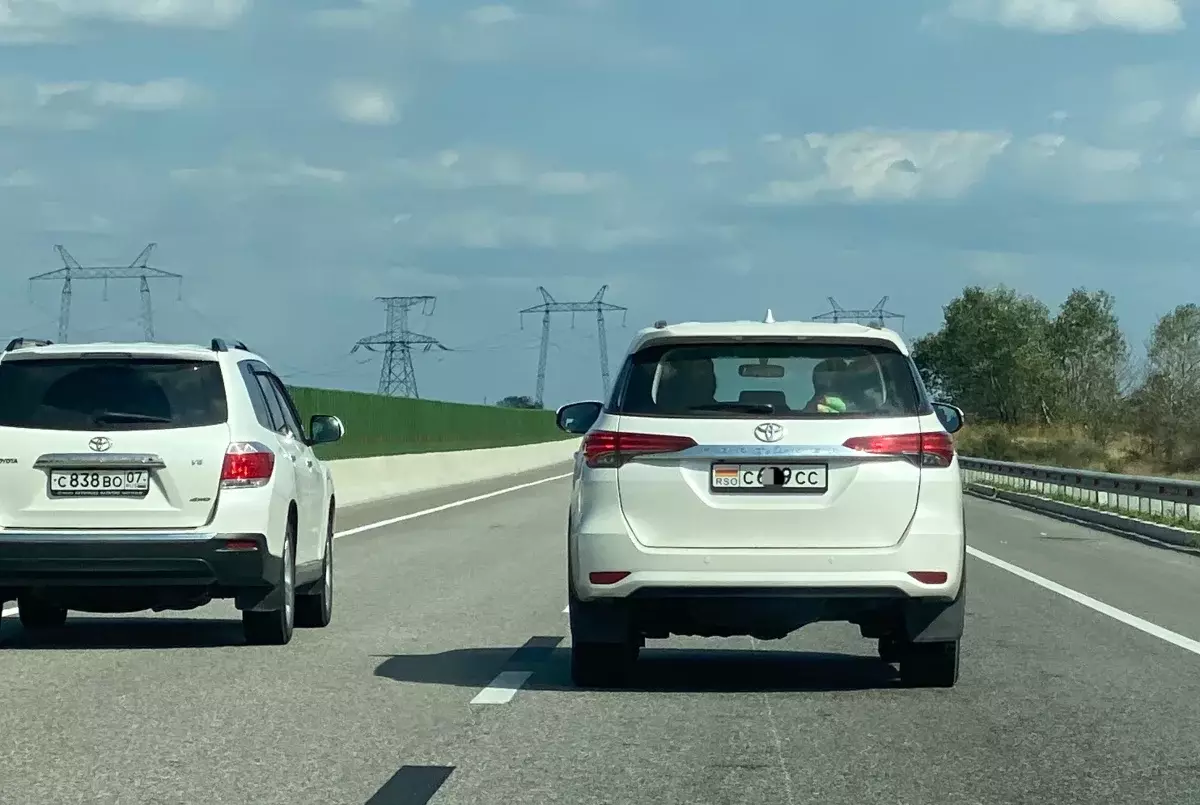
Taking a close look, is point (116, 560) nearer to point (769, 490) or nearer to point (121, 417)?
point (121, 417)

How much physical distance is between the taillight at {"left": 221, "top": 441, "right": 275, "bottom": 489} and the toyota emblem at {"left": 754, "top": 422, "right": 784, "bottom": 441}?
3640 millimetres

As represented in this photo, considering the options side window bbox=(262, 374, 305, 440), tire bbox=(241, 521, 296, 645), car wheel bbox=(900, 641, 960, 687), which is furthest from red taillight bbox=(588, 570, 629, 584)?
side window bbox=(262, 374, 305, 440)

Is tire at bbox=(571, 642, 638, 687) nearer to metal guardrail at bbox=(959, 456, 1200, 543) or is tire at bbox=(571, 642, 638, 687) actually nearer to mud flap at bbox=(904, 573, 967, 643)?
mud flap at bbox=(904, 573, 967, 643)

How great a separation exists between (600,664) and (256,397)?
343 centimetres

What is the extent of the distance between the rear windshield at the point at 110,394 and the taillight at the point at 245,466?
0.74 ft

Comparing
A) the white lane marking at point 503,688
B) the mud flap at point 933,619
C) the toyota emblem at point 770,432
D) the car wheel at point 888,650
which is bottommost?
the white lane marking at point 503,688

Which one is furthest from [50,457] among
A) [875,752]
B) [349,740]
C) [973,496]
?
[973,496]

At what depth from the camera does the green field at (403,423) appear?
140ft

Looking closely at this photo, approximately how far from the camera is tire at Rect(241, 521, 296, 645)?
12477 mm

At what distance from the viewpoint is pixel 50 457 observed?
11.9 metres

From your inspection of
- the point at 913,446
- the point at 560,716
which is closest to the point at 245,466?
the point at 560,716

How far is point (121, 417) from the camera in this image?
39.5ft

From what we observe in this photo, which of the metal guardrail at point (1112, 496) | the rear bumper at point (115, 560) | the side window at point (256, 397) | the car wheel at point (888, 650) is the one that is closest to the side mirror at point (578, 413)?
the car wheel at point (888, 650)

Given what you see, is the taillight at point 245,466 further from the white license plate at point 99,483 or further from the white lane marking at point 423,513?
the white lane marking at point 423,513
